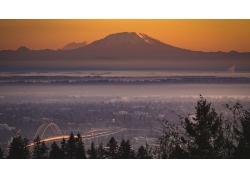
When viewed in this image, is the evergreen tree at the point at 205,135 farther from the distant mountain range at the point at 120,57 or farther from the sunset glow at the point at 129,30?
the sunset glow at the point at 129,30

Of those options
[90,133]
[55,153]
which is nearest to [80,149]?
[90,133]

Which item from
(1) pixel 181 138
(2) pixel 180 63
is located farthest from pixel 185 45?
(1) pixel 181 138

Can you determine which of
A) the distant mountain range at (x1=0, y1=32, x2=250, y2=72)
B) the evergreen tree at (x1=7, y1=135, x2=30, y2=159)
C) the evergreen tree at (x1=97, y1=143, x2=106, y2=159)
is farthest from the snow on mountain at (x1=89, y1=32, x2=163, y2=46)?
the evergreen tree at (x1=7, y1=135, x2=30, y2=159)

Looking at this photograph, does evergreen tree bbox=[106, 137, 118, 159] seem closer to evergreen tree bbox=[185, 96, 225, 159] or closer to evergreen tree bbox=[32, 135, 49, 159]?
evergreen tree bbox=[32, 135, 49, 159]
